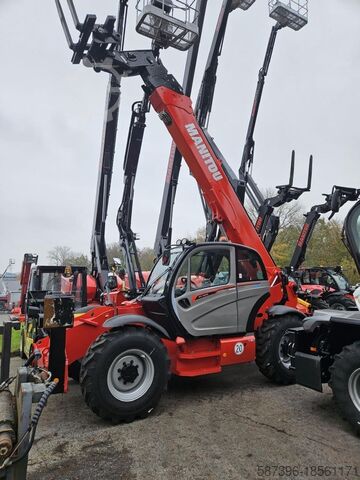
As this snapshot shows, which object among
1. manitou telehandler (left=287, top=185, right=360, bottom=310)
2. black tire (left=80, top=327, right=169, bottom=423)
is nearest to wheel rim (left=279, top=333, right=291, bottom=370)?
black tire (left=80, top=327, right=169, bottom=423)

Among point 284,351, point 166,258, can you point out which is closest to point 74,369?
point 166,258

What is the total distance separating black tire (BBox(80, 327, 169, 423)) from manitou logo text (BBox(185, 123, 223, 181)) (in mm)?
3238

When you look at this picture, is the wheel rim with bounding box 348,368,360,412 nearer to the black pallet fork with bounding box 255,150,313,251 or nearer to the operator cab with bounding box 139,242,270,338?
the operator cab with bounding box 139,242,270,338

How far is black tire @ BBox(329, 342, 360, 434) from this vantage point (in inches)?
158

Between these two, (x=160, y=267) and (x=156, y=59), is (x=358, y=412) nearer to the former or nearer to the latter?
(x=160, y=267)

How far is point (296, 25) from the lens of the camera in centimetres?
1330

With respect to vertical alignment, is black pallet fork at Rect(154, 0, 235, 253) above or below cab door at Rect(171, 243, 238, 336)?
above

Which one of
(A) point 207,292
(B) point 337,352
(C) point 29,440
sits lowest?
(B) point 337,352

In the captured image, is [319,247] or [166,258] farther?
[319,247]

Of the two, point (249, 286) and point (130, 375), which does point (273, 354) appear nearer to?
point (249, 286)

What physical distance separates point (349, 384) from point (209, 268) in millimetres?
2375

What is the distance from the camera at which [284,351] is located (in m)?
5.78

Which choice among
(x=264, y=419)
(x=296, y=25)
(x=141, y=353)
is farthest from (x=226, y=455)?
(x=296, y=25)

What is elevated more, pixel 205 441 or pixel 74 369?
pixel 74 369
